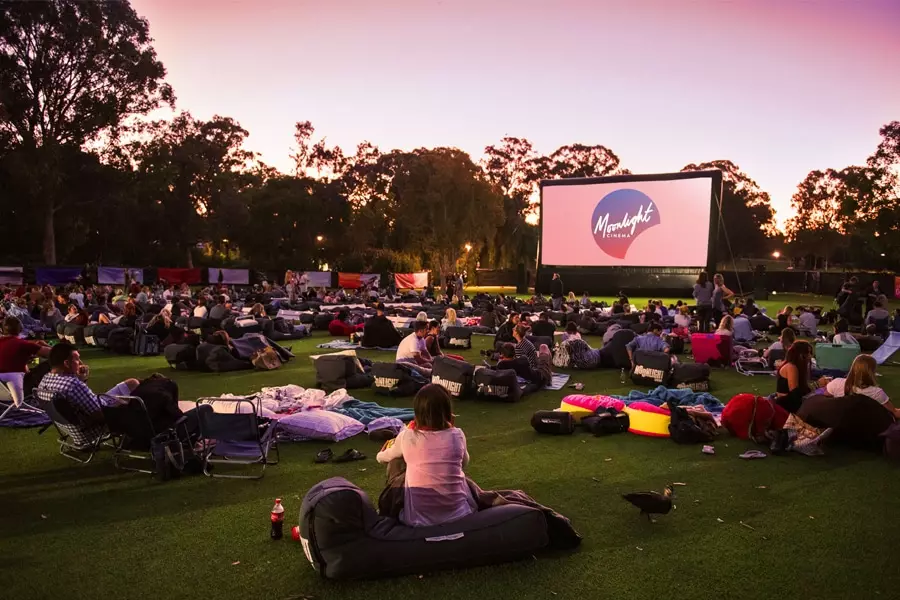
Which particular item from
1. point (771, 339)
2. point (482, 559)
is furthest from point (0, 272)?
point (482, 559)

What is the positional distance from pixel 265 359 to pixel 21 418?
4.34 metres

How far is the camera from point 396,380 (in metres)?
9.38

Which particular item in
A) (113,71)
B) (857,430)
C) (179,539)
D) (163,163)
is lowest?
(179,539)

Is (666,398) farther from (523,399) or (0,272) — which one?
(0,272)

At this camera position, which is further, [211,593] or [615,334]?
[615,334]

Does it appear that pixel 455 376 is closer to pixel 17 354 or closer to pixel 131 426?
pixel 131 426

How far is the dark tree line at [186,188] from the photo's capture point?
35.7 meters

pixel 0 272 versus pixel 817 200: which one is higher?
pixel 817 200

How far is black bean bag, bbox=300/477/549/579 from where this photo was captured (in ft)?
12.5

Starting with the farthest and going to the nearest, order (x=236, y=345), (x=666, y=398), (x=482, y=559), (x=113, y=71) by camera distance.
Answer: (x=113, y=71) < (x=236, y=345) < (x=666, y=398) < (x=482, y=559)

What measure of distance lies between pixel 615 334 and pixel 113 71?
36.7 metres

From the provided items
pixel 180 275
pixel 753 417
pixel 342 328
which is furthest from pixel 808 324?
pixel 180 275

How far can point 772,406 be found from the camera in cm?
699

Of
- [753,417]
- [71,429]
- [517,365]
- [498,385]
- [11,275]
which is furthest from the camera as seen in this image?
[11,275]
